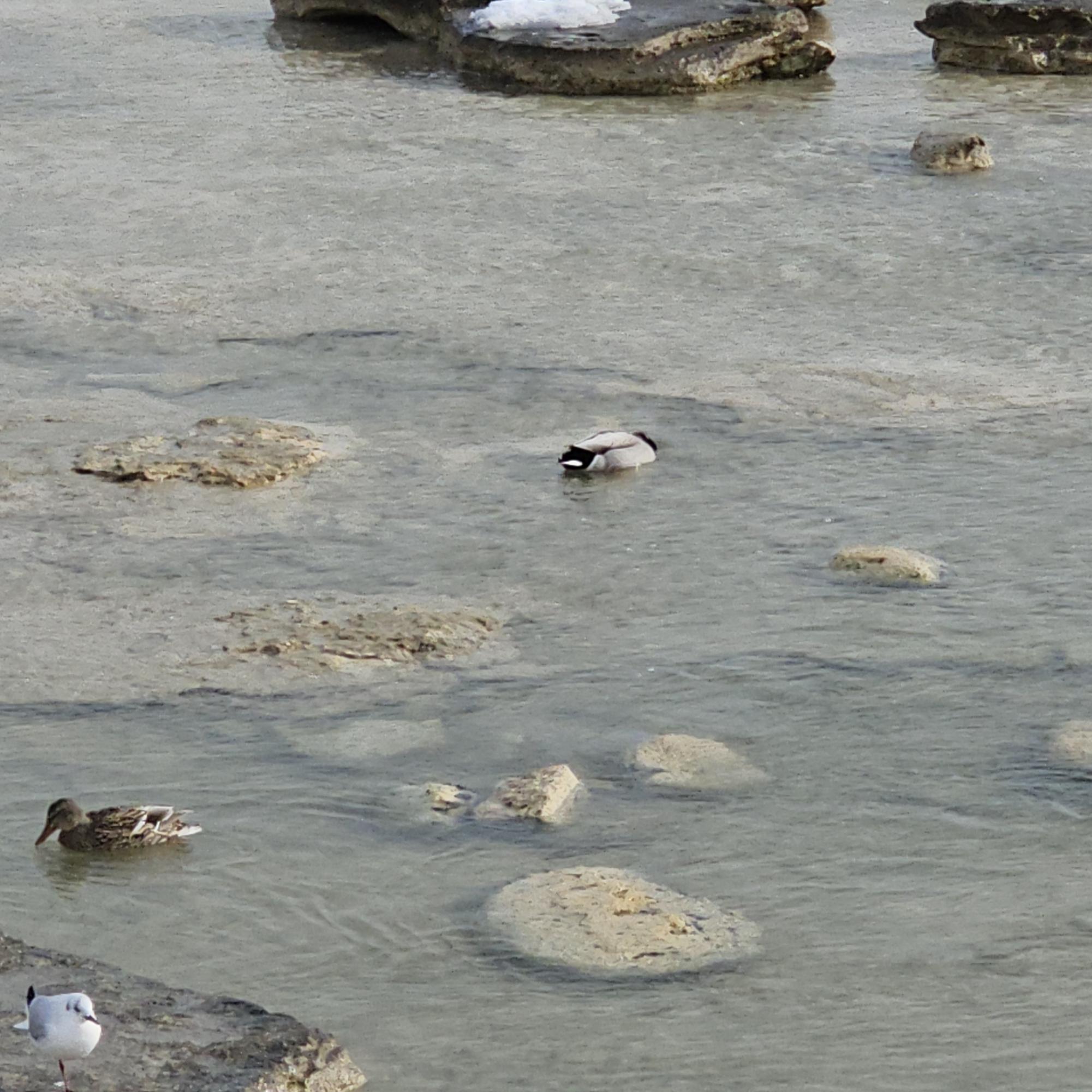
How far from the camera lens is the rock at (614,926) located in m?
Answer: 3.95

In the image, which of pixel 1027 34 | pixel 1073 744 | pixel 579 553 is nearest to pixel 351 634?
pixel 579 553

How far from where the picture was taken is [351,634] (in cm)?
546

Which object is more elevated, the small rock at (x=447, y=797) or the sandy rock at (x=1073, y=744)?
the sandy rock at (x=1073, y=744)

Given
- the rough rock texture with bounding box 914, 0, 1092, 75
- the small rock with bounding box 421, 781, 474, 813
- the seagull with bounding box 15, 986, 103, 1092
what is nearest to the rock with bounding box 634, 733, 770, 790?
the small rock with bounding box 421, 781, 474, 813

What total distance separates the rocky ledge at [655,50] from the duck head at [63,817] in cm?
810

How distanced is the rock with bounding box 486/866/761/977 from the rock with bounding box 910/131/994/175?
6.42 metres

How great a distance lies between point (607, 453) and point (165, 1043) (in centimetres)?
341

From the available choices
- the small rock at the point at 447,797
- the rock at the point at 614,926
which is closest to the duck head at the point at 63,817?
the small rock at the point at 447,797

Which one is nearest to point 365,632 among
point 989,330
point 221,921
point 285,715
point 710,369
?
point 285,715

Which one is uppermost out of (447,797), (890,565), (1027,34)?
(1027,34)

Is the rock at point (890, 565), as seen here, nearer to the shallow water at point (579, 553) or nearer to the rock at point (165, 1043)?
the shallow water at point (579, 553)

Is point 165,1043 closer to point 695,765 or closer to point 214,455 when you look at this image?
point 695,765

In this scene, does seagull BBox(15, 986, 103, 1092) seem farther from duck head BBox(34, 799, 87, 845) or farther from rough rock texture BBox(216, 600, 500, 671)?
rough rock texture BBox(216, 600, 500, 671)

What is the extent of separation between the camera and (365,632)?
5.45 meters
